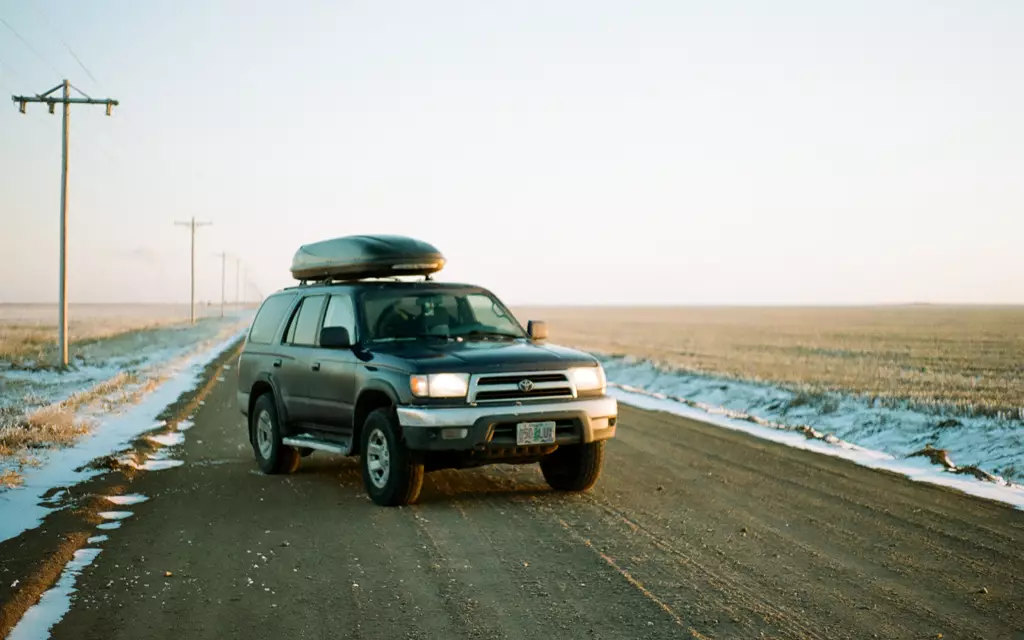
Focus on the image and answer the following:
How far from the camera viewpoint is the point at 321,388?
9820 mm

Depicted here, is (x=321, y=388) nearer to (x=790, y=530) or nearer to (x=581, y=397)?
(x=581, y=397)

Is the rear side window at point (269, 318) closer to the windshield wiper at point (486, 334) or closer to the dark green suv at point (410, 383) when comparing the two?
the dark green suv at point (410, 383)

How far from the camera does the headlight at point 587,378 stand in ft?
28.9

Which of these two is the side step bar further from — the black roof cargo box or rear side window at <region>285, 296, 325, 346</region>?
the black roof cargo box

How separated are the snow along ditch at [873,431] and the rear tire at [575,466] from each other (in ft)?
11.4

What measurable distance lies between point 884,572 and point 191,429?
10.4 m

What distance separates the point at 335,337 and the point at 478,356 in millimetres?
1434

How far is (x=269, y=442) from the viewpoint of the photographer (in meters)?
10.7

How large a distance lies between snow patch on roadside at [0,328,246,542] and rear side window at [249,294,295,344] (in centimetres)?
165

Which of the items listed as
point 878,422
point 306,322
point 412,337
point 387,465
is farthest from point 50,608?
point 878,422

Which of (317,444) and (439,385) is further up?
(439,385)

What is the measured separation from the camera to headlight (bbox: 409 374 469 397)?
8328mm

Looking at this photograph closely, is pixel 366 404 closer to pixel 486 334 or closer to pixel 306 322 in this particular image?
pixel 486 334

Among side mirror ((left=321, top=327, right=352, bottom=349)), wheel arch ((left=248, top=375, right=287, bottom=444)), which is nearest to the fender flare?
wheel arch ((left=248, top=375, right=287, bottom=444))
